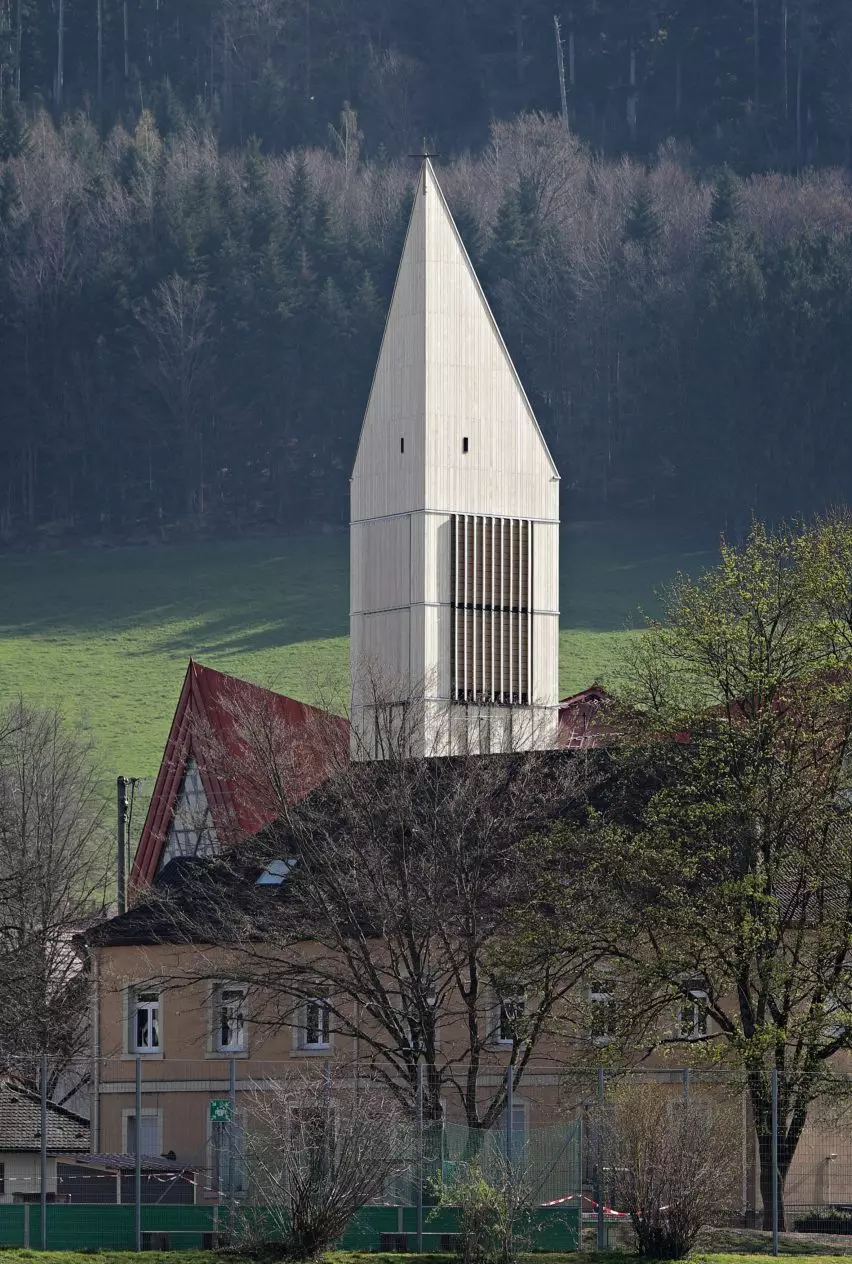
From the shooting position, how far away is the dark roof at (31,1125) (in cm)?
4722

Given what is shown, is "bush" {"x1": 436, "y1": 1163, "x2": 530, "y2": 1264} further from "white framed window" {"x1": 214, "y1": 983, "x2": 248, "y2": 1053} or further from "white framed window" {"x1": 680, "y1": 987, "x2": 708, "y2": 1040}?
"white framed window" {"x1": 214, "y1": 983, "x2": 248, "y2": 1053}

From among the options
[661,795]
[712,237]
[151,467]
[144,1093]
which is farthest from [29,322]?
[661,795]

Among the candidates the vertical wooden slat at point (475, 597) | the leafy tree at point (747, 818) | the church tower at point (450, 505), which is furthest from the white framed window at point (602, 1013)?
the vertical wooden slat at point (475, 597)

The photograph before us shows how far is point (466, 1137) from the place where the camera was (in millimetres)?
35094

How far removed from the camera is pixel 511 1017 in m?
45.3

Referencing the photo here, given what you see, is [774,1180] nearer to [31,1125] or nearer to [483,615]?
[31,1125]

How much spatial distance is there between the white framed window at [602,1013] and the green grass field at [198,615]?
6184 centimetres

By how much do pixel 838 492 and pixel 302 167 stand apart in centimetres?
4281

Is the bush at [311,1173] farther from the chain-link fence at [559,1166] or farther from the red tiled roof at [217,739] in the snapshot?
the red tiled roof at [217,739]

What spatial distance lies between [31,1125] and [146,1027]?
7.49 m

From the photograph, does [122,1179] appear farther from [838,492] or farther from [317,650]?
[838,492]

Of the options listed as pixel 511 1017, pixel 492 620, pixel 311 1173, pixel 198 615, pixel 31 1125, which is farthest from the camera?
pixel 198 615

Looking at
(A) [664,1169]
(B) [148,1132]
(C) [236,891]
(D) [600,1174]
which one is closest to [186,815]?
(B) [148,1132]

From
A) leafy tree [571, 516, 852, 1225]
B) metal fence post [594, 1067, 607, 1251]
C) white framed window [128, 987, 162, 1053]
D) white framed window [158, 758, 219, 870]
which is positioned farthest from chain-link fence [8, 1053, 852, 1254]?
white framed window [158, 758, 219, 870]
